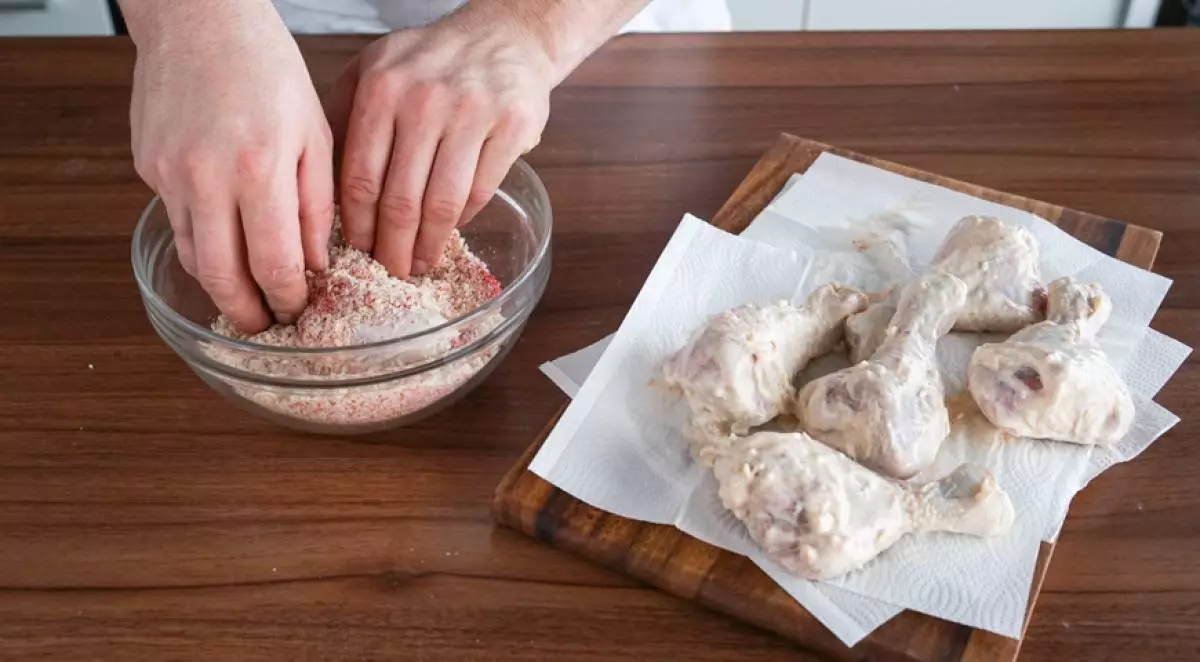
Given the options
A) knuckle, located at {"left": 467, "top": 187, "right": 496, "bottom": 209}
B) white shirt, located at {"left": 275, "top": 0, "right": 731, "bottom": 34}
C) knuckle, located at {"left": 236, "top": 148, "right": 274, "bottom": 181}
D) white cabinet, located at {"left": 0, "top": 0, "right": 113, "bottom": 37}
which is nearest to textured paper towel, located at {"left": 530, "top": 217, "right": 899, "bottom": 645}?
knuckle, located at {"left": 467, "top": 187, "right": 496, "bottom": 209}

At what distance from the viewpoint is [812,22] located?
1754 millimetres

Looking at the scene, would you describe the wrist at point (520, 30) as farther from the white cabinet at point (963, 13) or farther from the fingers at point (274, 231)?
the white cabinet at point (963, 13)

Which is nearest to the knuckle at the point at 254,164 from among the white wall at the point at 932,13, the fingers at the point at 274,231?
the fingers at the point at 274,231

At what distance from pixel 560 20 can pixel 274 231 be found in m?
0.30

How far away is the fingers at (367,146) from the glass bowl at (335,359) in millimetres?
104

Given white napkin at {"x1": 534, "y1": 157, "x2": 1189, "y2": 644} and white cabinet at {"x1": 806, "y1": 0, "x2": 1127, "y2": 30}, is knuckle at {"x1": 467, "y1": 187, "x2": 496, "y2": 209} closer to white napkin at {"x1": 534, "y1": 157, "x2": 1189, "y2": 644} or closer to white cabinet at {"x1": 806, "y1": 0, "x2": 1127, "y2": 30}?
white napkin at {"x1": 534, "y1": 157, "x2": 1189, "y2": 644}

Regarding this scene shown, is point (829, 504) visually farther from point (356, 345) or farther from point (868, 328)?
point (356, 345)

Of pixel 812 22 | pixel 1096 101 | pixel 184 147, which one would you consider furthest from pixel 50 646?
pixel 812 22

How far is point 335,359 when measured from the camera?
0.60 metres

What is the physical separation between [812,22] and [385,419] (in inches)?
51.8

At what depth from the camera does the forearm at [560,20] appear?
2.48 feet

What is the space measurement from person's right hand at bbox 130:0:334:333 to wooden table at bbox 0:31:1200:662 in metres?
0.12

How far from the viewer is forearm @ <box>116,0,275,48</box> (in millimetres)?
627

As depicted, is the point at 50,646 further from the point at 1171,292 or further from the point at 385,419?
the point at 1171,292
